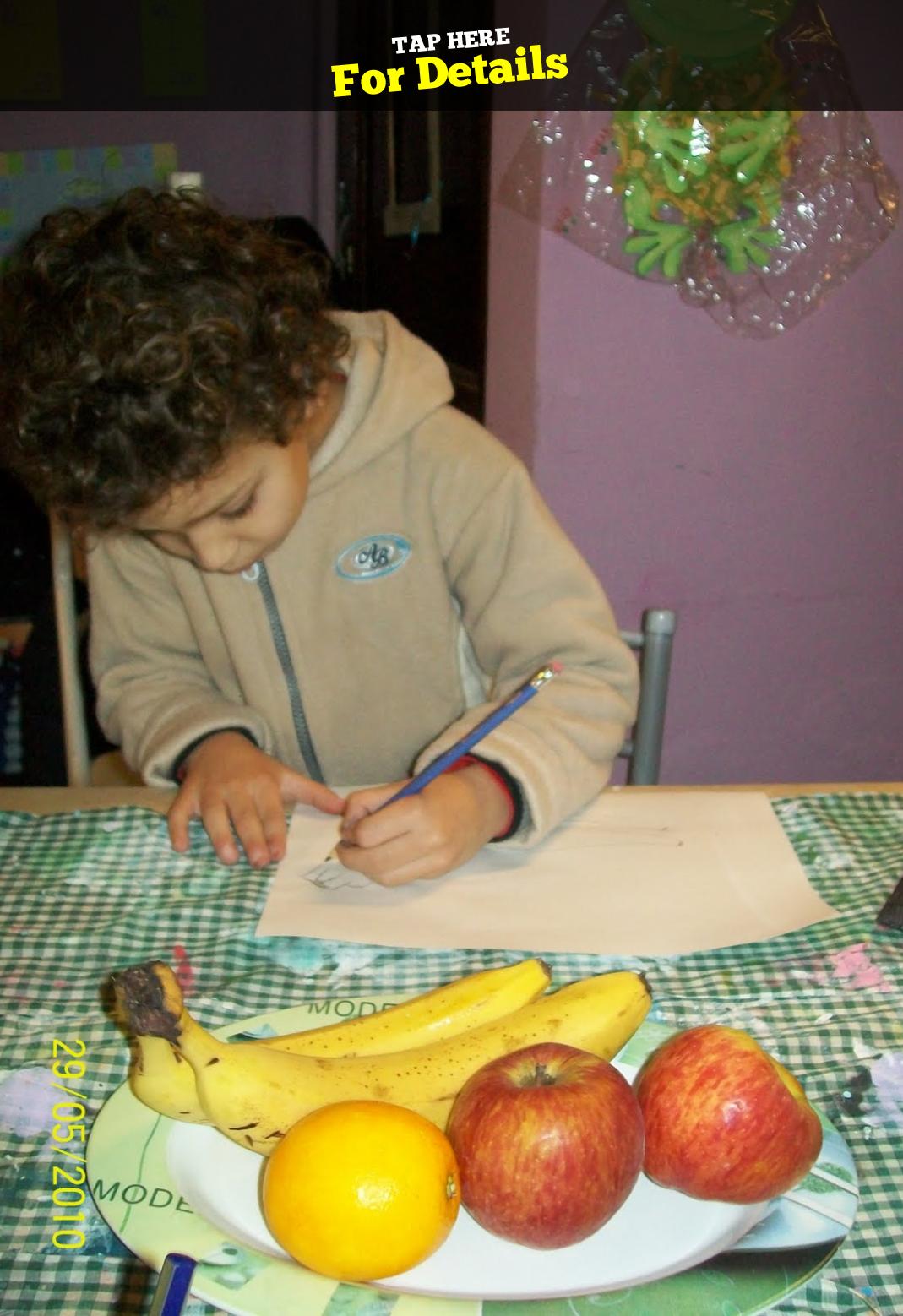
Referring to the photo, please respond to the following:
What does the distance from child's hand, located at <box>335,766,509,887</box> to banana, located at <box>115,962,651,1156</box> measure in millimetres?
244

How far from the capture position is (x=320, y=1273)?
0.51 meters

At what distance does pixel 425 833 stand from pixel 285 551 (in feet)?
1.34

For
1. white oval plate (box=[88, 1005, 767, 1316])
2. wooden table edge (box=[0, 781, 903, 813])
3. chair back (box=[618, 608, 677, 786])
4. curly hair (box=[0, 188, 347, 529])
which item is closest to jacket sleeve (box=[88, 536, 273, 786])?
wooden table edge (box=[0, 781, 903, 813])

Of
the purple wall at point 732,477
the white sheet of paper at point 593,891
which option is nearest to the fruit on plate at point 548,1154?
the white sheet of paper at point 593,891

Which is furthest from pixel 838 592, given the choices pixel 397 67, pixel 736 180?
pixel 397 67

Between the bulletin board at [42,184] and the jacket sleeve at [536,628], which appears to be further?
the bulletin board at [42,184]

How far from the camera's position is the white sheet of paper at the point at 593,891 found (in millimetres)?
811

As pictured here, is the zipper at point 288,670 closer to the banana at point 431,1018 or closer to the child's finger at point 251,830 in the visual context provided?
the child's finger at point 251,830

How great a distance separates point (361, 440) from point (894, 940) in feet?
2.14

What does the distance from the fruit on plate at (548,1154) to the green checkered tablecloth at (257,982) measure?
35mm

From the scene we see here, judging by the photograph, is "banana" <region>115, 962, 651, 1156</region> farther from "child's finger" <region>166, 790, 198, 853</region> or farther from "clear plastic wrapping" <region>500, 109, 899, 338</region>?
"clear plastic wrapping" <region>500, 109, 899, 338</region>

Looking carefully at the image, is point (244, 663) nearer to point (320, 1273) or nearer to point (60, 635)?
point (60, 635)

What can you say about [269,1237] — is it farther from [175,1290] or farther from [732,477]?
[732,477]

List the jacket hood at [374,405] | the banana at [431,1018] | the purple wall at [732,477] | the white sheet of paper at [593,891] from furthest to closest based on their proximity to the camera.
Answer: the purple wall at [732,477], the jacket hood at [374,405], the white sheet of paper at [593,891], the banana at [431,1018]
